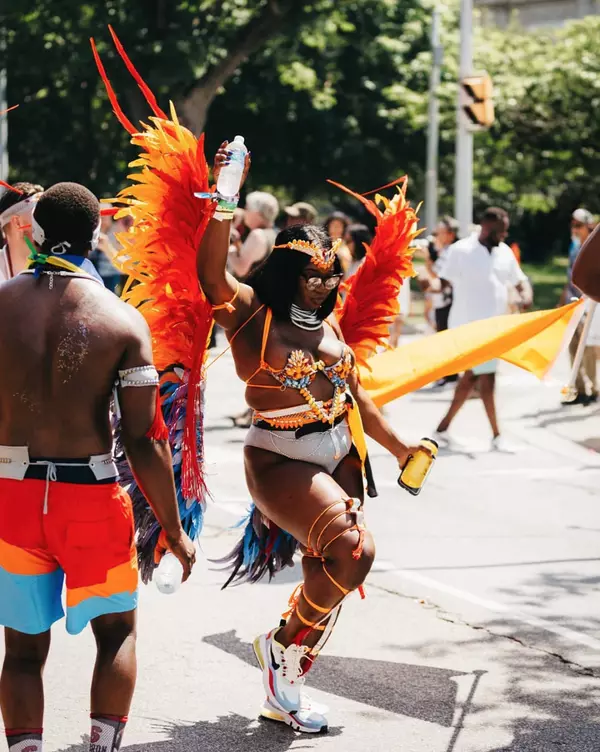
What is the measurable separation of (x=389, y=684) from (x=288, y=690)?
2.07 ft

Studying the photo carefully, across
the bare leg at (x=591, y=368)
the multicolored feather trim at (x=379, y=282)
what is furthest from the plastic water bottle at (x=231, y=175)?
the bare leg at (x=591, y=368)

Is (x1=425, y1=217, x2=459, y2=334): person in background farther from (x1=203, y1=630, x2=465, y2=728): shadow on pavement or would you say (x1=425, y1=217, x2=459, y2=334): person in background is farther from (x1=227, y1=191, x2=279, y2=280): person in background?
(x1=203, y1=630, x2=465, y2=728): shadow on pavement

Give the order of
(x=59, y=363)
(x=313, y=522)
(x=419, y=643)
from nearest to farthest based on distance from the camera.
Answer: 1. (x=59, y=363)
2. (x=313, y=522)
3. (x=419, y=643)

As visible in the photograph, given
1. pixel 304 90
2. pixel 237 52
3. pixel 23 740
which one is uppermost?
pixel 237 52

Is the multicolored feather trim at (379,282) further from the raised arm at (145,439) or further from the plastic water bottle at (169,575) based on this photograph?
the raised arm at (145,439)

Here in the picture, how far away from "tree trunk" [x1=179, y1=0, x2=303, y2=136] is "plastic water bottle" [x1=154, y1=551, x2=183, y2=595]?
1948 centimetres

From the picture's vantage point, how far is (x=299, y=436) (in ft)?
16.4

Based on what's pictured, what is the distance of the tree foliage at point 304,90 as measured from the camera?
23.1 metres

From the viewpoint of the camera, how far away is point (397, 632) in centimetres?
611

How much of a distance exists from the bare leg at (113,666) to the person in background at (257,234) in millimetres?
7168

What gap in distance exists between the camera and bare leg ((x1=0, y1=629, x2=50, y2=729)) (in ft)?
13.1

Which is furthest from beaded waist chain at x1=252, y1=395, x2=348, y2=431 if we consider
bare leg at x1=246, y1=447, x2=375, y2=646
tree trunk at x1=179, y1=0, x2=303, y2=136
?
tree trunk at x1=179, y1=0, x2=303, y2=136

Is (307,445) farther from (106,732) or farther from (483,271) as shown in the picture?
(483,271)

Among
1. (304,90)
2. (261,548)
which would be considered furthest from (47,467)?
(304,90)
